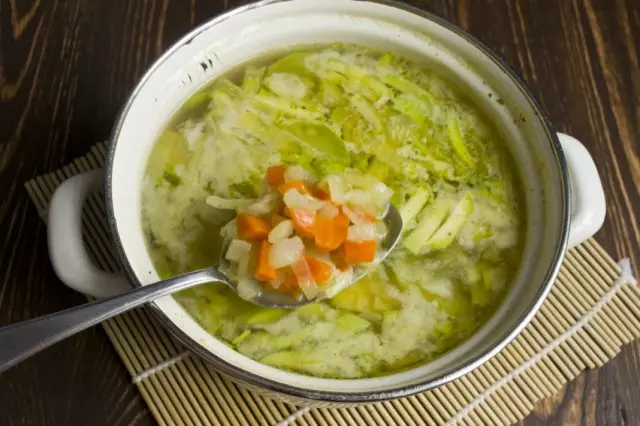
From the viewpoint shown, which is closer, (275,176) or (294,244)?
(294,244)

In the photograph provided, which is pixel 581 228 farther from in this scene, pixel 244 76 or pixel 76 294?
pixel 76 294

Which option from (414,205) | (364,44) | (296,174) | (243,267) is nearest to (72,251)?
(243,267)

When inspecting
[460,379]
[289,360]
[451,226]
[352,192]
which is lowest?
[460,379]

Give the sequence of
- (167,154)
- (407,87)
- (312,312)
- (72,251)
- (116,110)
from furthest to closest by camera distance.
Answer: (116,110) < (407,87) < (167,154) < (312,312) < (72,251)

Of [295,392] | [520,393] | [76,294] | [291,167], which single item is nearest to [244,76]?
[291,167]

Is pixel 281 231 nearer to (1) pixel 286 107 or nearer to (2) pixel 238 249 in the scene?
(2) pixel 238 249

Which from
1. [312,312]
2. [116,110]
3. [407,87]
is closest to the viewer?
[312,312]

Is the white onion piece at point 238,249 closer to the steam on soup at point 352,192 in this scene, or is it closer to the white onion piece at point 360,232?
the steam on soup at point 352,192
